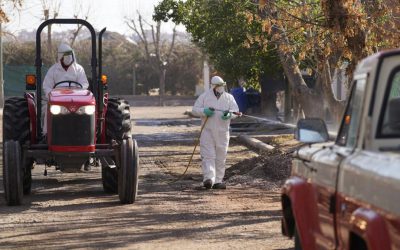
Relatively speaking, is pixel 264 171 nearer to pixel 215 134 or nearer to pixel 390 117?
pixel 215 134

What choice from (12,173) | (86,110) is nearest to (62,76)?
(86,110)

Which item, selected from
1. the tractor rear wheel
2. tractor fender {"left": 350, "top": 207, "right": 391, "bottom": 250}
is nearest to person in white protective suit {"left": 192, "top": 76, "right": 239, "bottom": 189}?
the tractor rear wheel

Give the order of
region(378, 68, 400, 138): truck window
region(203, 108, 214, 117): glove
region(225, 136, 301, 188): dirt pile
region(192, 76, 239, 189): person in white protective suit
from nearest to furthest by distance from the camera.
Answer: region(378, 68, 400, 138): truck window, region(203, 108, 214, 117): glove, region(192, 76, 239, 189): person in white protective suit, region(225, 136, 301, 188): dirt pile

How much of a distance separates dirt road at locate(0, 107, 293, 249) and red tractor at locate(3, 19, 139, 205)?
423 millimetres

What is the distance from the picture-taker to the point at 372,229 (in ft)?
17.4

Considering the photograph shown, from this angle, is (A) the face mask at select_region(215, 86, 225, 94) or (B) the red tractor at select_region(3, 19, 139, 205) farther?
(A) the face mask at select_region(215, 86, 225, 94)

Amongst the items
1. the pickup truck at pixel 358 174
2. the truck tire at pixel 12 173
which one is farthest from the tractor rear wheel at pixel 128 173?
the pickup truck at pixel 358 174

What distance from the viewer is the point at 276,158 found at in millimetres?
17953

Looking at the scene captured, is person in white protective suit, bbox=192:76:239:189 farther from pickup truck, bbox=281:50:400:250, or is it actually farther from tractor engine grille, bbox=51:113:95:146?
pickup truck, bbox=281:50:400:250

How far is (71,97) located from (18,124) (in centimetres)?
110

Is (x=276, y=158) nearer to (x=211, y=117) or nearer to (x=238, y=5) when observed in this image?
(x=211, y=117)

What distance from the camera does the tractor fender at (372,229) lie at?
5.20 m

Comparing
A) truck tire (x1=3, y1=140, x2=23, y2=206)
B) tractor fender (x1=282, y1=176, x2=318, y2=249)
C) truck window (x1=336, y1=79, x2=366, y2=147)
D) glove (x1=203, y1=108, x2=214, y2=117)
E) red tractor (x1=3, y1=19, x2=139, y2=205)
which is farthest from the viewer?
glove (x1=203, y1=108, x2=214, y2=117)

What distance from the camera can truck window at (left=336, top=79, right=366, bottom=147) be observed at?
21.0ft
